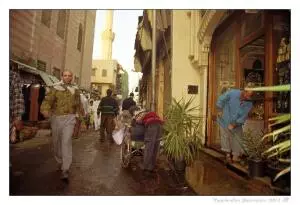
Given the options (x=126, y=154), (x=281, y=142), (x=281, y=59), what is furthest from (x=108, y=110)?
(x=281, y=142)

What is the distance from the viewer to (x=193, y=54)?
20.2 feet

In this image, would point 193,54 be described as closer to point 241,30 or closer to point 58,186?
point 241,30

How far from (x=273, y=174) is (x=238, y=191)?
479mm

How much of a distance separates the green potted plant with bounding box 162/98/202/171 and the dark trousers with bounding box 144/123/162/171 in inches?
4.9

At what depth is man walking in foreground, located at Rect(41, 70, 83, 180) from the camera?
3.62 meters

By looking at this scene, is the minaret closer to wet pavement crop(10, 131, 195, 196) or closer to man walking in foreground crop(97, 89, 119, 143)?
man walking in foreground crop(97, 89, 119, 143)

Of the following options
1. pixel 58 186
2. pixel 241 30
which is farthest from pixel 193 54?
pixel 58 186

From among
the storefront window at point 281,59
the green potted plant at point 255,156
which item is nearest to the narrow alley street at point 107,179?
the green potted plant at point 255,156

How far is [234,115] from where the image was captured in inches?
161

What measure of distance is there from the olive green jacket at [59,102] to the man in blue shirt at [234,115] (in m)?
2.39

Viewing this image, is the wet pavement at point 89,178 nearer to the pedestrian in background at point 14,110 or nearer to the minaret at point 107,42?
the pedestrian in background at point 14,110

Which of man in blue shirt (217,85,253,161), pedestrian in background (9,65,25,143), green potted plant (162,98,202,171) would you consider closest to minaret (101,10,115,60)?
pedestrian in background (9,65,25,143)

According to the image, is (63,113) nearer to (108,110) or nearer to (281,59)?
(281,59)

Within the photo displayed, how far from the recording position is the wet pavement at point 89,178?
322cm
